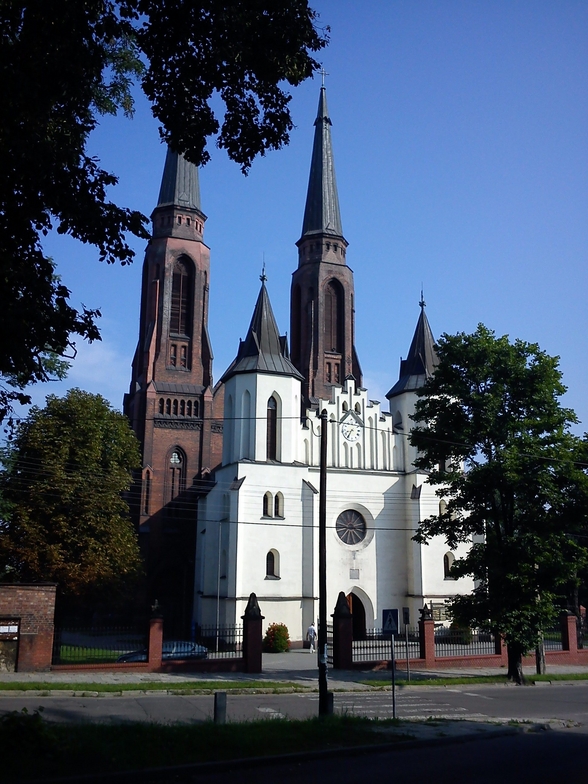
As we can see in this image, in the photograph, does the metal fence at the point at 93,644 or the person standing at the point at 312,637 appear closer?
the metal fence at the point at 93,644

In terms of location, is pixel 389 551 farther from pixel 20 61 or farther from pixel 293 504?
pixel 20 61

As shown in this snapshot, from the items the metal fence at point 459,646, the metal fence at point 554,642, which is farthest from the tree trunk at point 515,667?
the metal fence at point 554,642

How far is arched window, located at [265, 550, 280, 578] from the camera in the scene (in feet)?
125

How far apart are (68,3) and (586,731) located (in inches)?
582

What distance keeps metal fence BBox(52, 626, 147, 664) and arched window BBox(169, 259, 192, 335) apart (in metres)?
27.3

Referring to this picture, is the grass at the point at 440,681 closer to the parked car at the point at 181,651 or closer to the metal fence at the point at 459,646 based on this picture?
the metal fence at the point at 459,646

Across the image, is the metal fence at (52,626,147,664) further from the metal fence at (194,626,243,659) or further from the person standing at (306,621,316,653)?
the person standing at (306,621,316,653)

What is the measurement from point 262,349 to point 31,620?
21.9 m

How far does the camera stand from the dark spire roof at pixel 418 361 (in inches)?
1785

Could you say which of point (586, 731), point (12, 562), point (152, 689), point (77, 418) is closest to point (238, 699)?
A: point (152, 689)

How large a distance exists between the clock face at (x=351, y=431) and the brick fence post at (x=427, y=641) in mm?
15112

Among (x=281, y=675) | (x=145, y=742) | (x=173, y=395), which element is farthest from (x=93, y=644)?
(x=173, y=395)

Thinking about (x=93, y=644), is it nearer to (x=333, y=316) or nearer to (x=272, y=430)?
(x=272, y=430)

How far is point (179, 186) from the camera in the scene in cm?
5622
